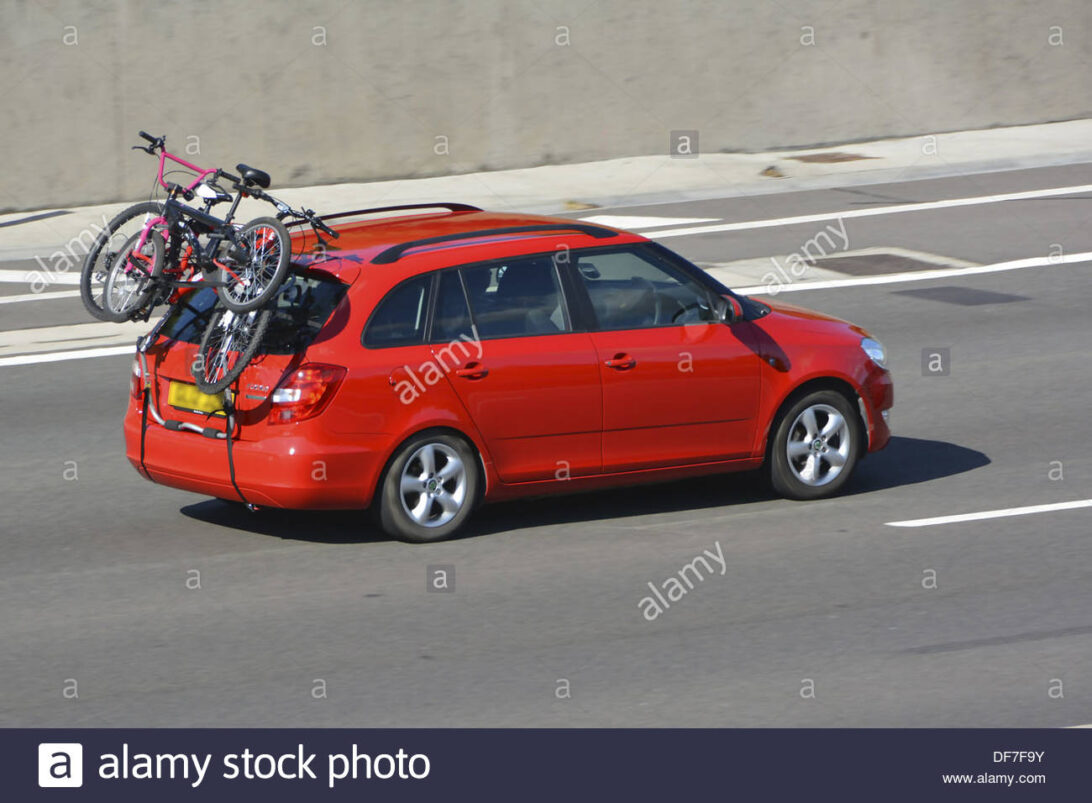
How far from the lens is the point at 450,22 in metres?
23.9

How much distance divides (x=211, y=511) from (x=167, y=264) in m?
1.52

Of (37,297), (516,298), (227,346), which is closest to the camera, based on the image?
(227,346)

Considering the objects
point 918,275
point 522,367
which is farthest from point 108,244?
point 918,275

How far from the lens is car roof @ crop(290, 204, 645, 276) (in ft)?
31.0

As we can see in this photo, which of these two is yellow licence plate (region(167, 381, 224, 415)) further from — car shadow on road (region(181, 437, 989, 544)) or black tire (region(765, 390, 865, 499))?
black tire (region(765, 390, 865, 499))

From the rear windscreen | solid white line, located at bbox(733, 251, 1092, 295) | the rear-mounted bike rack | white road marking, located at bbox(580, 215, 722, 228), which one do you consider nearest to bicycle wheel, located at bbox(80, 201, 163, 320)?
the rear-mounted bike rack

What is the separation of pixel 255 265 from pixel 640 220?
12436 mm

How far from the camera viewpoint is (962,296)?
16578 mm

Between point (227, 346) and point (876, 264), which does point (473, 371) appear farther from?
point (876, 264)

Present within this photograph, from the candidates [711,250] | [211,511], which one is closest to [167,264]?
[211,511]

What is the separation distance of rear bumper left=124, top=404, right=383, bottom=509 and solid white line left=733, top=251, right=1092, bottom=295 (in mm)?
8294

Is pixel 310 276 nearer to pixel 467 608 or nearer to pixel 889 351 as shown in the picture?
pixel 467 608

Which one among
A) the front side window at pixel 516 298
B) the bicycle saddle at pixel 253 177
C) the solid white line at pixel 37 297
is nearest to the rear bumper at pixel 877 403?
the front side window at pixel 516 298

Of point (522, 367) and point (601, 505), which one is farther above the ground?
point (522, 367)
